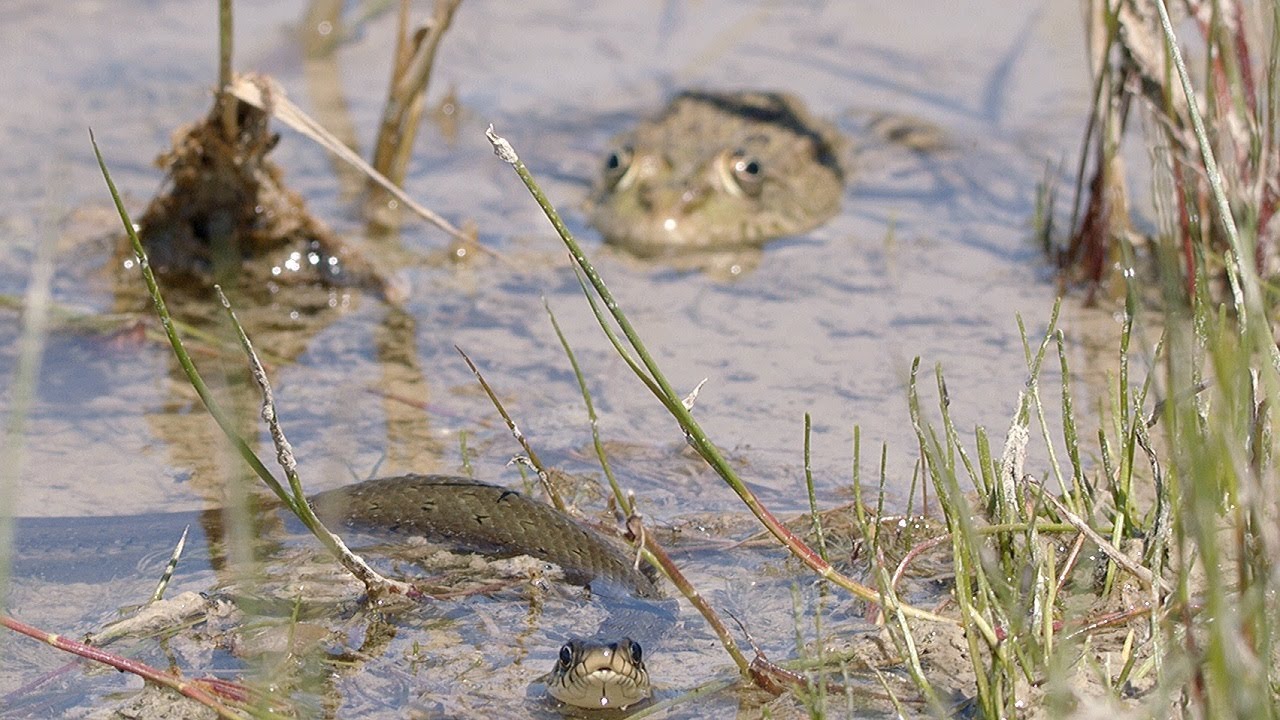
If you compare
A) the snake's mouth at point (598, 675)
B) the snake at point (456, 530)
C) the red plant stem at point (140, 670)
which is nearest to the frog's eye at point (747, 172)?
the snake at point (456, 530)

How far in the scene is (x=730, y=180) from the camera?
6.77 m

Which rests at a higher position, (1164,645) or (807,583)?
(1164,645)

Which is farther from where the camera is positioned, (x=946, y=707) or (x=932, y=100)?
(x=932, y=100)

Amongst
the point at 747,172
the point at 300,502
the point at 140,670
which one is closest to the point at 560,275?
the point at 747,172

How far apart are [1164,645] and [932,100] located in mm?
5542

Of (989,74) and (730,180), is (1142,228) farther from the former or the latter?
(989,74)

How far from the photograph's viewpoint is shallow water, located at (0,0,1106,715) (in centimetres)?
399

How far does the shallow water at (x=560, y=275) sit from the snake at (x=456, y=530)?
11 cm

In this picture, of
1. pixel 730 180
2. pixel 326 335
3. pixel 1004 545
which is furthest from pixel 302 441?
pixel 730 180

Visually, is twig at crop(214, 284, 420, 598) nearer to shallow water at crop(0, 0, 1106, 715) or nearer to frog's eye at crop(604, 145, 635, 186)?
shallow water at crop(0, 0, 1106, 715)

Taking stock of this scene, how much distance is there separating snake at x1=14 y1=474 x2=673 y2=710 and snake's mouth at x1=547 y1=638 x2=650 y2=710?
0.60ft

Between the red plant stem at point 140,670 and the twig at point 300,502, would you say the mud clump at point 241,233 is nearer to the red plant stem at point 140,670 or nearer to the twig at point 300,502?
the twig at point 300,502

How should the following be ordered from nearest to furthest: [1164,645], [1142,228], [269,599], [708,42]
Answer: [1164,645] → [269,599] → [1142,228] → [708,42]

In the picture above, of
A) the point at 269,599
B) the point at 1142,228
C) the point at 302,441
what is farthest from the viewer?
the point at 1142,228
